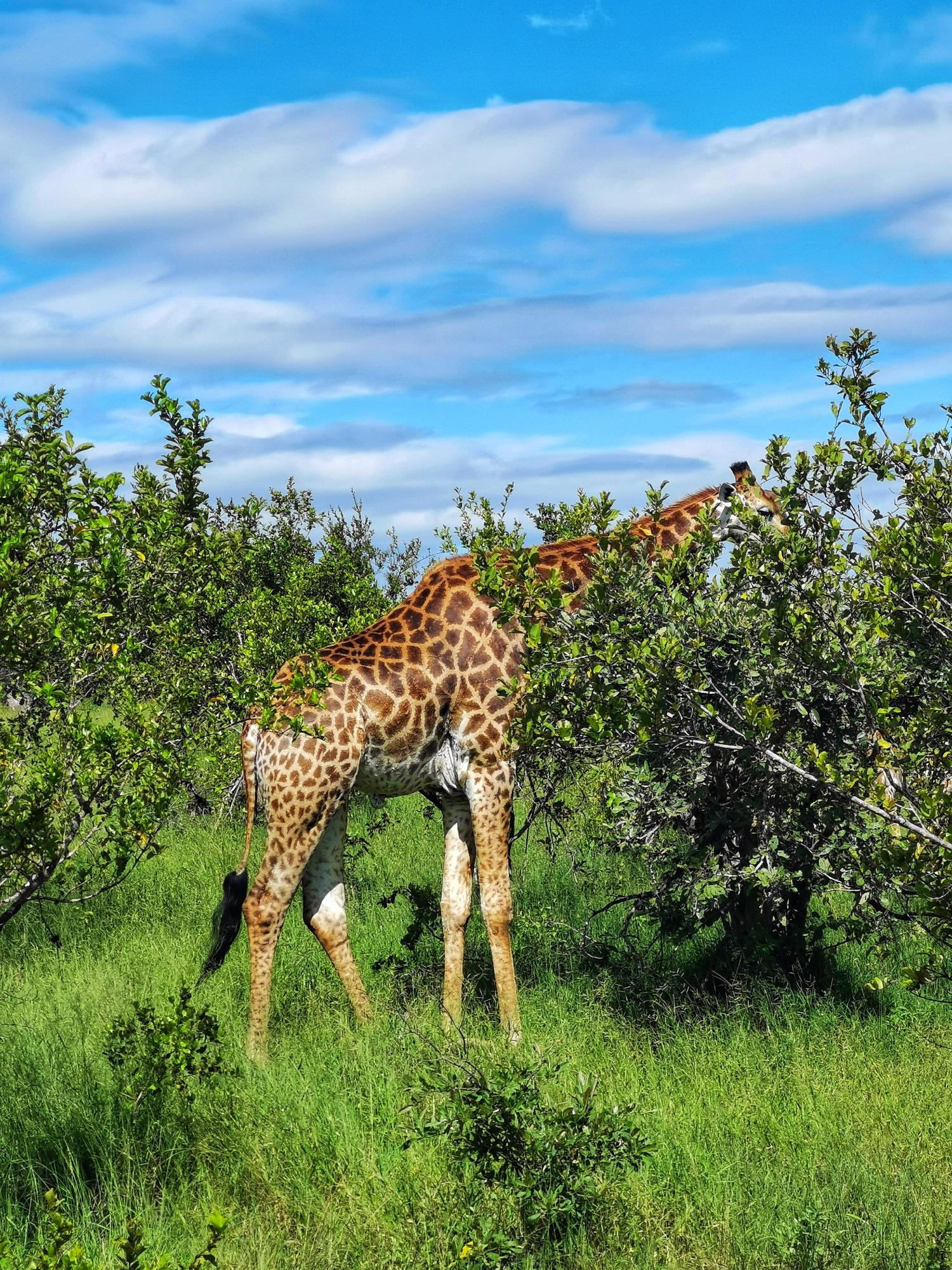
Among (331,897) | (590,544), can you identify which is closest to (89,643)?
(331,897)

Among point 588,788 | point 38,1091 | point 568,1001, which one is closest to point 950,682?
point 568,1001

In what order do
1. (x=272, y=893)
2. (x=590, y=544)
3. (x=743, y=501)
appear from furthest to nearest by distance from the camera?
1. (x=590, y=544)
2. (x=272, y=893)
3. (x=743, y=501)

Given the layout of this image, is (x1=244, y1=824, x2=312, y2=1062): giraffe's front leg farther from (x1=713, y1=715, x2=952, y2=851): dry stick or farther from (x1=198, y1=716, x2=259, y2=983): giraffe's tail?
(x1=713, y1=715, x2=952, y2=851): dry stick

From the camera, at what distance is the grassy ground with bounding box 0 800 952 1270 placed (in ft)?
14.4

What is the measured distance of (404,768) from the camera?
7020mm

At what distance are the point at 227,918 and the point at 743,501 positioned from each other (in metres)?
3.91

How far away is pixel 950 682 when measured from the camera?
4652mm

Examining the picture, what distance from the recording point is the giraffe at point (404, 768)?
21.6 feet

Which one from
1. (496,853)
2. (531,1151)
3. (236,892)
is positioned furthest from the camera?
(496,853)

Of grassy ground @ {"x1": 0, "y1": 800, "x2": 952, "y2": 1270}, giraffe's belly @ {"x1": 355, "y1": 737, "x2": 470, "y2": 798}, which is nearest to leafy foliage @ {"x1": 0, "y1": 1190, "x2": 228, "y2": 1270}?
grassy ground @ {"x1": 0, "y1": 800, "x2": 952, "y2": 1270}

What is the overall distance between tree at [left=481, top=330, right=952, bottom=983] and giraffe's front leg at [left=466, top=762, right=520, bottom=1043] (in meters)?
0.56

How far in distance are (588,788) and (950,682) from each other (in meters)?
6.86

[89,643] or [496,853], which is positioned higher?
[89,643]

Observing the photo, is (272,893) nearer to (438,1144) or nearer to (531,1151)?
(438,1144)
